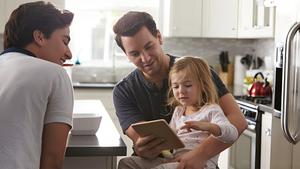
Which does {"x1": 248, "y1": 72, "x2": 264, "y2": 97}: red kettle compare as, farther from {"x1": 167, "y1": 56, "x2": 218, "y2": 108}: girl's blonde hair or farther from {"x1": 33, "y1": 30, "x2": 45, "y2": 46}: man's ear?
{"x1": 33, "y1": 30, "x2": 45, "y2": 46}: man's ear

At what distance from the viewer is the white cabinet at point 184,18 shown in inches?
214

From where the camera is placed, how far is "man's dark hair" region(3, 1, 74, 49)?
5.53ft

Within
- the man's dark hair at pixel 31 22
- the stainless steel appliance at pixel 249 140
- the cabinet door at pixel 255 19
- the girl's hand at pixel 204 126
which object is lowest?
the stainless steel appliance at pixel 249 140

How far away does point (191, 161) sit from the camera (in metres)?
1.98

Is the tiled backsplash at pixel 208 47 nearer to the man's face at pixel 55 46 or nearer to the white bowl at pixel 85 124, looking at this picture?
the white bowl at pixel 85 124

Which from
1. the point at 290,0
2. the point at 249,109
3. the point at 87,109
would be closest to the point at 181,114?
the point at 87,109

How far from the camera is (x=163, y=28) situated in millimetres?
5676

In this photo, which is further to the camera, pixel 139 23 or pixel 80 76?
pixel 80 76

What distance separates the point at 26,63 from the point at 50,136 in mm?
248

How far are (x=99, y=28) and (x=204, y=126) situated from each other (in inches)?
161

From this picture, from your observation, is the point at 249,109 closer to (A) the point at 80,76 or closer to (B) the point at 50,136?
(A) the point at 80,76

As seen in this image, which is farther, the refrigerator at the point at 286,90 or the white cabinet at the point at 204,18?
the white cabinet at the point at 204,18

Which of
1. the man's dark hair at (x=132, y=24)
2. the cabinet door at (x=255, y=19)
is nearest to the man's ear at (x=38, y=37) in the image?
the man's dark hair at (x=132, y=24)

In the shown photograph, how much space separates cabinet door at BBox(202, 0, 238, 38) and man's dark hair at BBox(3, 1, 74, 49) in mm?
3704
